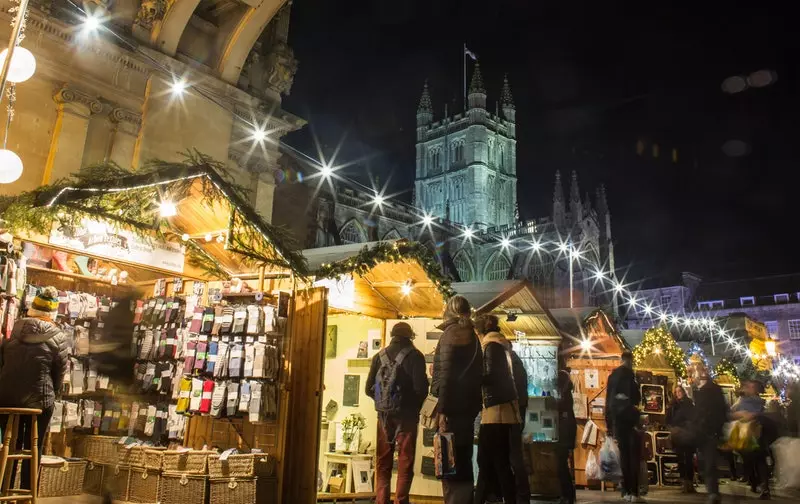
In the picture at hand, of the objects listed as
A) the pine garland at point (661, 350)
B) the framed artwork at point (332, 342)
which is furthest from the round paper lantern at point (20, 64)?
the pine garland at point (661, 350)

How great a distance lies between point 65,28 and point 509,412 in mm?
9963

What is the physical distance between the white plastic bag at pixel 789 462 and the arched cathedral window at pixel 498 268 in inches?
2071

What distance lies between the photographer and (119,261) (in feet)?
24.1

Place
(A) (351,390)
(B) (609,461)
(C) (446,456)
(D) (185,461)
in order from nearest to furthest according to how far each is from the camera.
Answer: (C) (446,456) < (D) (185,461) < (B) (609,461) < (A) (351,390)

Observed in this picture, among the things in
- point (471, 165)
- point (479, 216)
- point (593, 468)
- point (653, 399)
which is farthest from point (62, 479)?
point (471, 165)

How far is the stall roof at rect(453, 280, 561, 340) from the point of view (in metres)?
9.21

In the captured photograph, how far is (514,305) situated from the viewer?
10070 millimetres

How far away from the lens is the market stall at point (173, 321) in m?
6.33

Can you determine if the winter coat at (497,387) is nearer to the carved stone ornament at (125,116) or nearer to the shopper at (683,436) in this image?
the shopper at (683,436)

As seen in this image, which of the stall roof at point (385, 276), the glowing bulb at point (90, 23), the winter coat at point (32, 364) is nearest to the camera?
the winter coat at point (32, 364)

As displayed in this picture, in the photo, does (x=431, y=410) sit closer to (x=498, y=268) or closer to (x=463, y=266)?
(x=463, y=266)

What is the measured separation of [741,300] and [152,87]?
64.1 meters

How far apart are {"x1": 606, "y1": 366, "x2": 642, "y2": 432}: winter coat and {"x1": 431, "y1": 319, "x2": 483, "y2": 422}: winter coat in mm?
3653

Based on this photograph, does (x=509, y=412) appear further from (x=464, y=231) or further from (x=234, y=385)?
(x=464, y=231)
